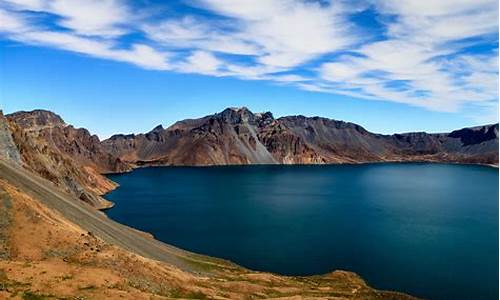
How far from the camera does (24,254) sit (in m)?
59.4

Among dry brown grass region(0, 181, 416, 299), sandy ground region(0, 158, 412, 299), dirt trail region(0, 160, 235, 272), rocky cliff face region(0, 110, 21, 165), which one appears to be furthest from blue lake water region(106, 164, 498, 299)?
rocky cliff face region(0, 110, 21, 165)

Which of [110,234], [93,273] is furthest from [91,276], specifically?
[110,234]

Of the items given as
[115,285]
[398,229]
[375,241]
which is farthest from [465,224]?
[115,285]

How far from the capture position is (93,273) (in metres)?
53.2

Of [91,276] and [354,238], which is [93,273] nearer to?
[91,276]

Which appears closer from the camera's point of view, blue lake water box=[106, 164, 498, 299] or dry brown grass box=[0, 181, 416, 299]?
dry brown grass box=[0, 181, 416, 299]

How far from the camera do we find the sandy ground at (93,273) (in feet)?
158

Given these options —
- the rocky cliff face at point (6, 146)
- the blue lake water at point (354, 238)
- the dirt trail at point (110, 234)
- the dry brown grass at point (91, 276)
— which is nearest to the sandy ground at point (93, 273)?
the dry brown grass at point (91, 276)

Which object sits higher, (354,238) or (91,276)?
(91,276)

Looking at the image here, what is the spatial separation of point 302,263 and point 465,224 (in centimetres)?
7900

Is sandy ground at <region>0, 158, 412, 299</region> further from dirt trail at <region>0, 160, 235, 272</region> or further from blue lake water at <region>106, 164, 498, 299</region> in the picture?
blue lake water at <region>106, 164, 498, 299</region>

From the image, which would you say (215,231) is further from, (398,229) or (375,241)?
(398,229)

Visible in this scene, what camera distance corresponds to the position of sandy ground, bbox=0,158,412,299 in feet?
158

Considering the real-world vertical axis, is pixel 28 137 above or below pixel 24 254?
above
